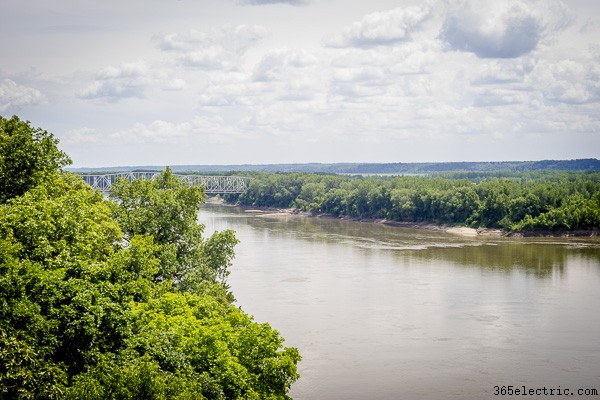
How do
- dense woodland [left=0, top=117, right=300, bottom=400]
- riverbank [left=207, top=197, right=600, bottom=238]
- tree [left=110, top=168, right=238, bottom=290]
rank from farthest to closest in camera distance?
riverbank [left=207, top=197, right=600, bottom=238] → tree [left=110, top=168, right=238, bottom=290] → dense woodland [left=0, top=117, right=300, bottom=400]

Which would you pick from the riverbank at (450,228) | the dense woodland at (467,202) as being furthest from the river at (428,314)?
the dense woodland at (467,202)

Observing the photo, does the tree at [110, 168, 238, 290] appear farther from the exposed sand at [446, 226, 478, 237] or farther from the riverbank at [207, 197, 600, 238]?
the exposed sand at [446, 226, 478, 237]

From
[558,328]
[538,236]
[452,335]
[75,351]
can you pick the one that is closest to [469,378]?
[452,335]

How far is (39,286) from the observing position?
16.7 meters

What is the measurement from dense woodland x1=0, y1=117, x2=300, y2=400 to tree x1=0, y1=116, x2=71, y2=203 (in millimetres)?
37

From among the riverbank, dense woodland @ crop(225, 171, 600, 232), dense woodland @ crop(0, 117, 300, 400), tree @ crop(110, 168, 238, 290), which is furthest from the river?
dense woodland @ crop(225, 171, 600, 232)

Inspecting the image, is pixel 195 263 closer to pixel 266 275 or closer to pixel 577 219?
pixel 266 275

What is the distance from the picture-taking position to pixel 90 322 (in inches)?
660

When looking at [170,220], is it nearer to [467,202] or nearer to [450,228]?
[450,228]

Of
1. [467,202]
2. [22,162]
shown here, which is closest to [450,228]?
[467,202]

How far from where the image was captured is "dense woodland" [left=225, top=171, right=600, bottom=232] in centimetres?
8794

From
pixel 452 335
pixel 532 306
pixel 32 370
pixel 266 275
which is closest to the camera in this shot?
pixel 32 370

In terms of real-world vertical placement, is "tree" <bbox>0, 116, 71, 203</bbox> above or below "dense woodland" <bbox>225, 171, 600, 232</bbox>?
above

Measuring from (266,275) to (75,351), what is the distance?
39.8 m
